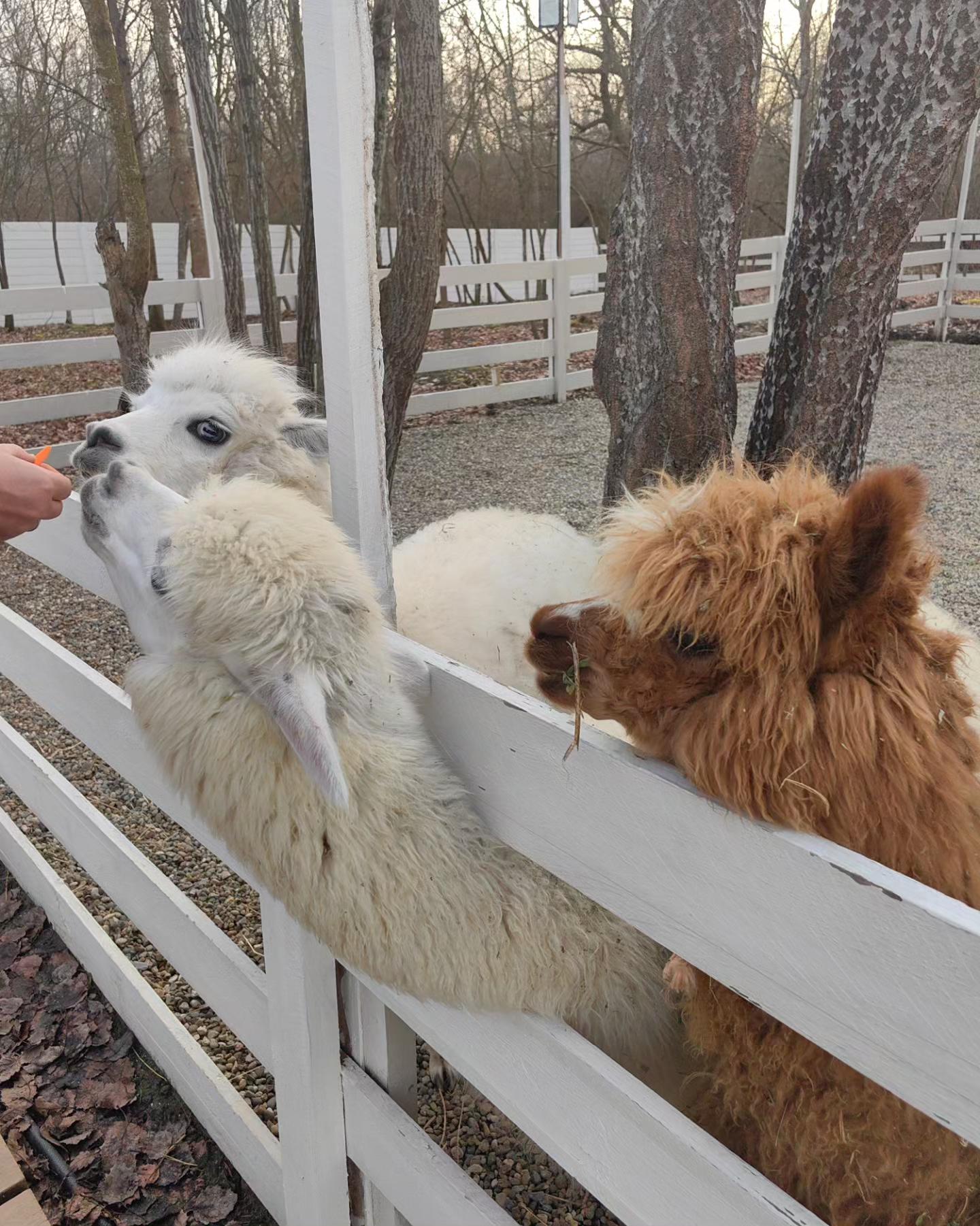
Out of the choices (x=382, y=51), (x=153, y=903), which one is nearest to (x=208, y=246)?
(x=382, y=51)

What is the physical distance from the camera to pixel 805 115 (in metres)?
14.5

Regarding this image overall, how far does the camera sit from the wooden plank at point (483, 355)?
1038 centimetres

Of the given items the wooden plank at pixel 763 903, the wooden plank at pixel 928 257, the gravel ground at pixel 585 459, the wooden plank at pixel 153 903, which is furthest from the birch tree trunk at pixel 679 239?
the wooden plank at pixel 928 257

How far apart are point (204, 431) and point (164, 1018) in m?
1.69

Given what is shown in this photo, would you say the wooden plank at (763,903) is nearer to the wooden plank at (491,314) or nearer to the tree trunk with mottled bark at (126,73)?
the tree trunk with mottled bark at (126,73)

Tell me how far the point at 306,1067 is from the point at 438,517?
18.3ft

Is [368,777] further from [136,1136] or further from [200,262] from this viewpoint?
[200,262]

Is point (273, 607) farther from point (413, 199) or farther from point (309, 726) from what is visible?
point (413, 199)

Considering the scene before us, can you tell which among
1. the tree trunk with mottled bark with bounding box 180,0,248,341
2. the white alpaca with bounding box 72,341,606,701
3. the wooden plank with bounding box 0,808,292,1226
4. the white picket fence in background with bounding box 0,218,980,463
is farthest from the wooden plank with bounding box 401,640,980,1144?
the white picket fence in background with bounding box 0,218,980,463

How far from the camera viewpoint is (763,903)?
3.18ft

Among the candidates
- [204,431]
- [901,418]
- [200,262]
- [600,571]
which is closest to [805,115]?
[901,418]

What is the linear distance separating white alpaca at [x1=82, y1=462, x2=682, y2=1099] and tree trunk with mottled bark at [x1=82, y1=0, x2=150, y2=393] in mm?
5199

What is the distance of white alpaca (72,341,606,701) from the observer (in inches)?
105

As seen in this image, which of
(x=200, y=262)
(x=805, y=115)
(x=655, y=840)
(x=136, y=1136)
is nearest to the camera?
(x=655, y=840)
